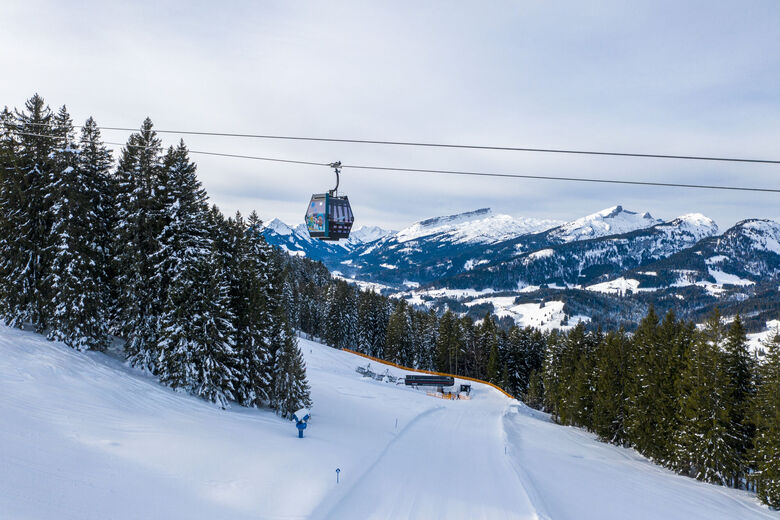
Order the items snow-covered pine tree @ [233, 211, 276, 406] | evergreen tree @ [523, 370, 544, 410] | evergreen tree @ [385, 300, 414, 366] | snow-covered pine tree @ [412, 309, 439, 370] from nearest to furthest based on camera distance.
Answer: snow-covered pine tree @ [233, 211, 276, 406]
evergreen tree @ [523, 370, 544, 410]
evergreen tree @ [385, 300, 414, 366]
snow-covered pine tree @ [412, 309, 439, 370]

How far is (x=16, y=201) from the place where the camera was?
23844mm

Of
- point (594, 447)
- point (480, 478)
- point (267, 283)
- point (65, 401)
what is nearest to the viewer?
point (65, 401)

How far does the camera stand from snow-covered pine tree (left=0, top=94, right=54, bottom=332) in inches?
918

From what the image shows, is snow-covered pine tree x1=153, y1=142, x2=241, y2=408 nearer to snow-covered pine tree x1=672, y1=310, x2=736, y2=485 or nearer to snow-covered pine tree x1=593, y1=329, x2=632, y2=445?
snow-covered pine tree x1=672, y1=310, x2=736, y2=485

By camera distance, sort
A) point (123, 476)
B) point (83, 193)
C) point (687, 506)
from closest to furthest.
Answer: point (123, 476)
point (687, 506)
point (83, 193)

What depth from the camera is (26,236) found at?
2375cm

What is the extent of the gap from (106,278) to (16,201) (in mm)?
6416

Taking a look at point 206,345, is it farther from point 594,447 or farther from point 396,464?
point 594,447

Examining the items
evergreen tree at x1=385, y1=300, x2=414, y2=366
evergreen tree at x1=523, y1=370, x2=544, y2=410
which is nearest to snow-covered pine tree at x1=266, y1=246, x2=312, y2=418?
evergreen tree at x1=385, y1=300, x2=414, y2=366

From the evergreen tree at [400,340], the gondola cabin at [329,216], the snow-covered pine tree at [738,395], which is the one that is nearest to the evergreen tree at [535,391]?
the evergreen tree at [400,340]

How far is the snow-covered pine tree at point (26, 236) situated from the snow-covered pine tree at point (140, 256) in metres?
3.62

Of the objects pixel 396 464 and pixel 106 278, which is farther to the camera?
pixel 106 278

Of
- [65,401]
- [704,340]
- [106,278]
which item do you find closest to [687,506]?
[704,340]

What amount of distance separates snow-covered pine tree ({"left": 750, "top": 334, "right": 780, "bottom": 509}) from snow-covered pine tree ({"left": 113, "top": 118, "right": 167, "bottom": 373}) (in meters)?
37.0
